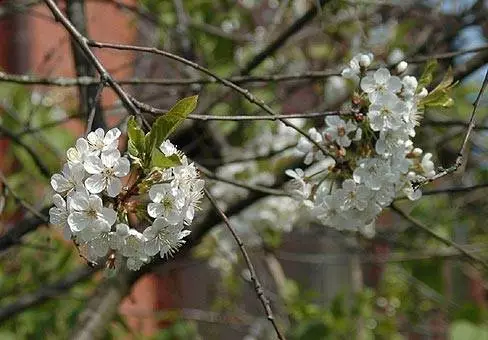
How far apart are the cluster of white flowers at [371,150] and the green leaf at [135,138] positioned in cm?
40

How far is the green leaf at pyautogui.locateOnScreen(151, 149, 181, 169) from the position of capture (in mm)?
1128

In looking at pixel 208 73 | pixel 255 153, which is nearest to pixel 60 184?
pixel 208 73

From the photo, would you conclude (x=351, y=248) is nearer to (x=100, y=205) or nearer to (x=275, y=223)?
(x=275, y=223)

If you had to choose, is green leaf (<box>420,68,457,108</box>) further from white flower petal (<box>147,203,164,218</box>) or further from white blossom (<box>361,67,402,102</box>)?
white flower petal (<box>147,203,164,218</box>)

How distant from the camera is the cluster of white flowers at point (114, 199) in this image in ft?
3.69

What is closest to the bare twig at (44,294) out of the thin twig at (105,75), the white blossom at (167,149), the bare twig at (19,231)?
the bare twig at (19,231)

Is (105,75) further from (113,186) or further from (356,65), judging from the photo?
(356,65)

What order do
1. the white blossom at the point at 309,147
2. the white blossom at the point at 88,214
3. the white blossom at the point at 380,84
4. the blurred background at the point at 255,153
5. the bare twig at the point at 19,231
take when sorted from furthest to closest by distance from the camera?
the blurred background at the point at 255,153 → the bare twig at the point at 19,231 → the white blossom at the point at 309,147 → the white blossom at the point at 380,84 → the white blossom at the point at 88,214

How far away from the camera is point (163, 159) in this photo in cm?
113

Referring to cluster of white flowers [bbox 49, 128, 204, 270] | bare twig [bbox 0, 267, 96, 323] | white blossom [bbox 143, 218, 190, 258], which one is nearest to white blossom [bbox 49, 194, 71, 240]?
cluster of white flowers [bbox 49, 128, 204, 270]

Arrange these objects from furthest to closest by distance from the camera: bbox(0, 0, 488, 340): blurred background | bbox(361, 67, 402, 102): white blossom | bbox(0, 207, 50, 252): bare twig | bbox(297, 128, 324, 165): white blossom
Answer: bbox(0, 0, 488, 340): blurred background → bbox(0, 207, 50, 252): bare twig → bbox(297, 128, 324, 165): white blossom → bbox(361, 67, 402, 102): white blossom

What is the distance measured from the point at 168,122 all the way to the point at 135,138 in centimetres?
5

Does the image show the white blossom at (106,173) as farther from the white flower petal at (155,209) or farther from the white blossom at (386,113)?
the white blossom at (386,113)

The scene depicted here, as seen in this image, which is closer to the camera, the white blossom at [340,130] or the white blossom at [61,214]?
the white blossom at [61,214]
